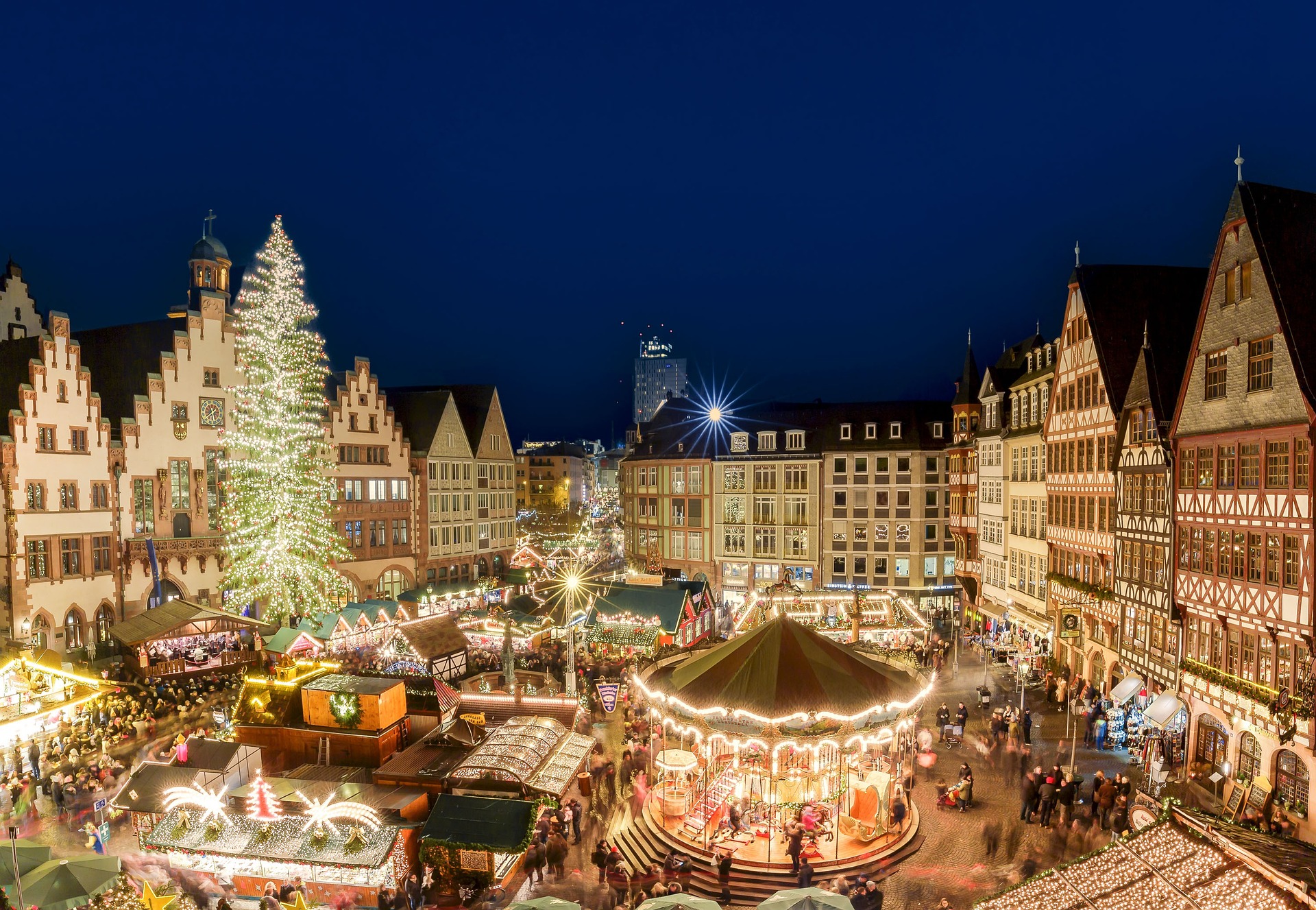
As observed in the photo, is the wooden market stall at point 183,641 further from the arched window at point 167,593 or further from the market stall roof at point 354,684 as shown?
the market stall roof at point 354,684

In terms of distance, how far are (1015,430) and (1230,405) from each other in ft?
48.3

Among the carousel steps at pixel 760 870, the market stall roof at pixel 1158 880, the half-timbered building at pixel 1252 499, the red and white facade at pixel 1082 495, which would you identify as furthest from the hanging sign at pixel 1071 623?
the market stall roof at pixel 1158 880

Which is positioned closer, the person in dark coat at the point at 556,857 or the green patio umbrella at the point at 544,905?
the green patio umbrella at the point at 544,905

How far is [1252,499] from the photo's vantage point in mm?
18766

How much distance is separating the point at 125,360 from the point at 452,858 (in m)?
34.2

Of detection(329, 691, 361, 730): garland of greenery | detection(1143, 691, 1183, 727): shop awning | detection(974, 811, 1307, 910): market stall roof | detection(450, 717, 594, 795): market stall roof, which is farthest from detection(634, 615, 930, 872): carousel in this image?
detection(1143, 691, 1183, 727): shop awning

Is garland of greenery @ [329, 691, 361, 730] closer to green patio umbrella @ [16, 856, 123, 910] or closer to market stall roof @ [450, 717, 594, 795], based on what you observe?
market stall roof @ [450, 717, 594, 795]

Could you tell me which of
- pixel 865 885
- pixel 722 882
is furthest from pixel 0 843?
pixel 865 885

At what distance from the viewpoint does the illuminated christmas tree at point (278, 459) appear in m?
33.9

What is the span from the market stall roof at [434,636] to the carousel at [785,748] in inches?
464

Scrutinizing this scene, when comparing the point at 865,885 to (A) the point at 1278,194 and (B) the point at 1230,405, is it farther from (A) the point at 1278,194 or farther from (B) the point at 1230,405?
(A) the point at 1278,194

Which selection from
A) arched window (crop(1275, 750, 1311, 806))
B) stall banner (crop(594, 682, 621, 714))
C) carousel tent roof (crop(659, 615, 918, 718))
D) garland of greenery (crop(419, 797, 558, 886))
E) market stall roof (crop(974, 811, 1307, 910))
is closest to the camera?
market stall roof (crop(974, 811, 1307, 910))

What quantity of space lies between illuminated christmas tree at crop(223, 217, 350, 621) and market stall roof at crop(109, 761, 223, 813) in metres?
17.9

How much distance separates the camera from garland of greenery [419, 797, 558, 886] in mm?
14547
